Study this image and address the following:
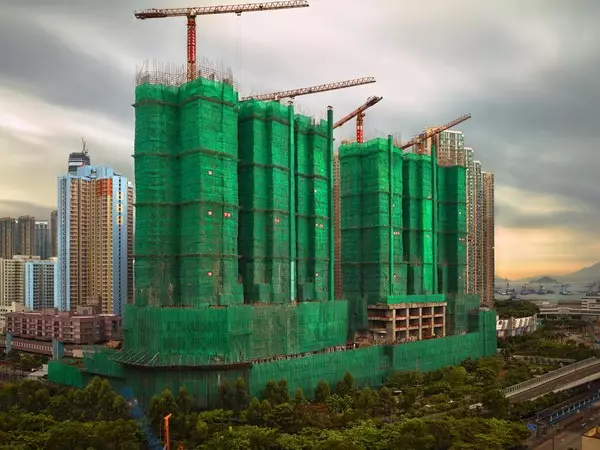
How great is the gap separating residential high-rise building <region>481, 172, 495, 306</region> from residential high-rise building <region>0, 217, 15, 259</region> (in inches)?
5612

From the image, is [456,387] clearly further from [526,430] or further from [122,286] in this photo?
[122,286]

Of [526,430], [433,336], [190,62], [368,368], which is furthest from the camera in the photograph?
[433,336]

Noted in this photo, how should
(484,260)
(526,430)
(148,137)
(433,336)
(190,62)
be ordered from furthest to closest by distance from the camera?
(484,260) → (433,336) → (190,62) → (148,137) → (526,430)

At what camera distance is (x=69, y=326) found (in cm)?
10312

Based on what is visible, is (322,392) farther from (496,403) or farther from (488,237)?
(488,237)

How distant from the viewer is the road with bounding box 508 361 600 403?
6456 centimetres

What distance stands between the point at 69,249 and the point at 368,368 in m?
75.5

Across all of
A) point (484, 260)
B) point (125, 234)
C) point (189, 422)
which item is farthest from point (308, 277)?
point (484, 260)

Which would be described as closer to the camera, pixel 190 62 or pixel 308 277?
pixel 190 62

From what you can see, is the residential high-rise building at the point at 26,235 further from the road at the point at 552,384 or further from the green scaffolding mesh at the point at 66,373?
the road at the point at 552,384

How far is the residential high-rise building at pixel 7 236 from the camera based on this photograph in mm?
186500

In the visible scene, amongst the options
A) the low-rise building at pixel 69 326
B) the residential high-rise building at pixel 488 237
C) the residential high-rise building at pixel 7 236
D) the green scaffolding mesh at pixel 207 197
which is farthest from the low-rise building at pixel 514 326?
the residential high-rise building at pixel 7 236

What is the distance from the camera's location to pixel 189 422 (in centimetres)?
4809

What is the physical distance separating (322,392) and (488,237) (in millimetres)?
110843
